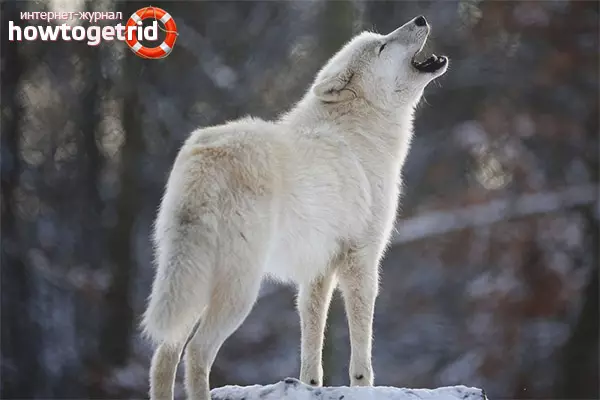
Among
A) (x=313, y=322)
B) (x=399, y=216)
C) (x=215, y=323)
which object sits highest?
(x=215, y=323)

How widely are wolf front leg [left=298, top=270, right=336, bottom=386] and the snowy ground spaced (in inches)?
12.5

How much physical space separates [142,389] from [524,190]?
Answer: 20.3 feet

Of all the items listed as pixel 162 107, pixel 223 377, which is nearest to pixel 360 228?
pixel 223 377

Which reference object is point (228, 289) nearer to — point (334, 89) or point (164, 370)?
point (164, 370)

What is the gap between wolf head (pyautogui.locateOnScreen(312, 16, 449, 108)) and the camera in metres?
4.65

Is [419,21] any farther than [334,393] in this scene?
Yes

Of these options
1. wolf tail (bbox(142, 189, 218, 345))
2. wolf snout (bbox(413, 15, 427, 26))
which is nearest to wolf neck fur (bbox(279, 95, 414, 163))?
wolf snout (bbox(413, 15, 427, 26))

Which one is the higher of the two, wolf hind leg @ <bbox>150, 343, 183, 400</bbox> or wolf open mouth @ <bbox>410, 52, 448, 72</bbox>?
wolf open mouth @ <bbox>410, 52, 448, 72</bbox>

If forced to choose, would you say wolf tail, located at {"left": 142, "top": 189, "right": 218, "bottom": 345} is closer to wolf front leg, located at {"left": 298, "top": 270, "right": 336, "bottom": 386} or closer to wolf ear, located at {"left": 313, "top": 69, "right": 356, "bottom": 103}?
wolf front leg, located at {"left": 298, "top": 270, "right": 336, "bottom": 386}

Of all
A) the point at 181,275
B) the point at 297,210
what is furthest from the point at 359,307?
the point at 181,275

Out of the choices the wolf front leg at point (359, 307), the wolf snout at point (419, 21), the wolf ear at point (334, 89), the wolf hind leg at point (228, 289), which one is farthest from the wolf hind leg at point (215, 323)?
the wolf snout at point (419, 21)

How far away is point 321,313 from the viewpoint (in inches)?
173

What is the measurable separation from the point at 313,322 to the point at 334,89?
4.11 feet

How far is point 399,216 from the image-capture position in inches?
469
